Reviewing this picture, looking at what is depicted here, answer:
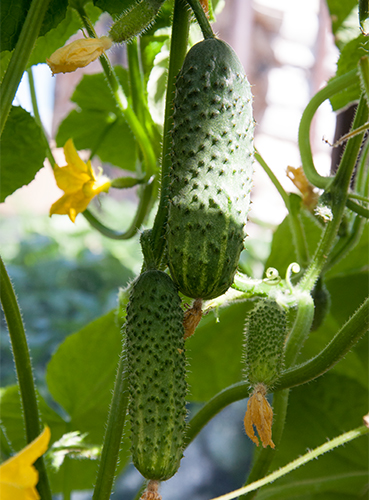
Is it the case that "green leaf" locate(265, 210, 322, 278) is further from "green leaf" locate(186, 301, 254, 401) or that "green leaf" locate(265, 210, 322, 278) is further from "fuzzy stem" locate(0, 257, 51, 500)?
"fuzzy stem" locate(0, 257, 51, 500)

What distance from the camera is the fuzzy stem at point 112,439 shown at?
51 centimetres

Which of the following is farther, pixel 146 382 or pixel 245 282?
pixel 245 282

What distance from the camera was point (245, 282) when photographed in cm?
58

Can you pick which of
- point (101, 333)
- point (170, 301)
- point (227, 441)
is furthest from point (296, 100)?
point (170, 301)

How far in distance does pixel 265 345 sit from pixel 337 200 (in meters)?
0.22

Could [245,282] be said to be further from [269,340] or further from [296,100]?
[296,100]

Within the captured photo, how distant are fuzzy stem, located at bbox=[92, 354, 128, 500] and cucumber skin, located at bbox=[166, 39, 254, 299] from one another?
13 cm

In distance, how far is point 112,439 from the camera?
0.51 m

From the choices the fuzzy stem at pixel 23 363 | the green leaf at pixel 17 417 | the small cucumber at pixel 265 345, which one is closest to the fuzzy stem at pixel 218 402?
the small cucumber at pixel 265 345

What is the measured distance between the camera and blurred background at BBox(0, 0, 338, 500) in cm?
173

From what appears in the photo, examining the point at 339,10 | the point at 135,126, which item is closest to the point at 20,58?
the point at 135,126

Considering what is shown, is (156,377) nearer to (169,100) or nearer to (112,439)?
(112,439)

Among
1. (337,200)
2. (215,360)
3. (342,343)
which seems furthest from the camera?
(215,360)

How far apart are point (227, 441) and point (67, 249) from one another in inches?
58.1
